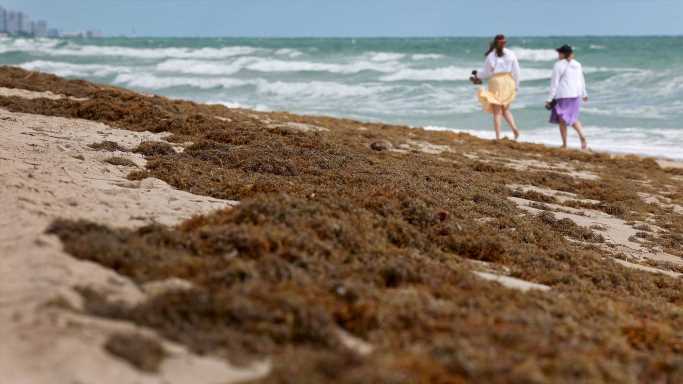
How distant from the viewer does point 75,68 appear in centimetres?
5372

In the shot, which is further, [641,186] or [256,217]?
[641,186]

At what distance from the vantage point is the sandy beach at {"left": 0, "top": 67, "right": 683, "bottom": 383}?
10.7 ft

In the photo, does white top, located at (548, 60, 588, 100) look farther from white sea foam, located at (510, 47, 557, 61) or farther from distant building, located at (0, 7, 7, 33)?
distant building, located at (0, 7, 7, 33)

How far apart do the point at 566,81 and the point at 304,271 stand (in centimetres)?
1146

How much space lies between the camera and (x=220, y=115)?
533 inches

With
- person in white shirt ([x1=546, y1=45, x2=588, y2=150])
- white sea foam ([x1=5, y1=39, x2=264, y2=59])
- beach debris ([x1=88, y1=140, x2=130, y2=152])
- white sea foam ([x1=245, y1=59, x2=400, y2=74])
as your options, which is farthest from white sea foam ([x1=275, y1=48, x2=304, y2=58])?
beach debris ([x1=88, y1=140, x2=130, y2=152])

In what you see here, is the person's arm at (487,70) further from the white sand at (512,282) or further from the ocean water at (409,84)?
the white sand at (512,282)

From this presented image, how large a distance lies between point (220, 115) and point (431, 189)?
647 cm

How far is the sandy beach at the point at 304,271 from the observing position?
129 inches

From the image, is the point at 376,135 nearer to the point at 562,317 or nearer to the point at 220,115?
the point at 220,115

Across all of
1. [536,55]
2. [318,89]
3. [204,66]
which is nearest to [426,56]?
[536,55]

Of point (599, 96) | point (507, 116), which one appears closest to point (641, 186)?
point (507, 116)

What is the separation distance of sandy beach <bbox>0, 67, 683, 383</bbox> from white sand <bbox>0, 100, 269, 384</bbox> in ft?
0.04

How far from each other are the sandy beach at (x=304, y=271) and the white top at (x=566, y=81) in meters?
5.53
